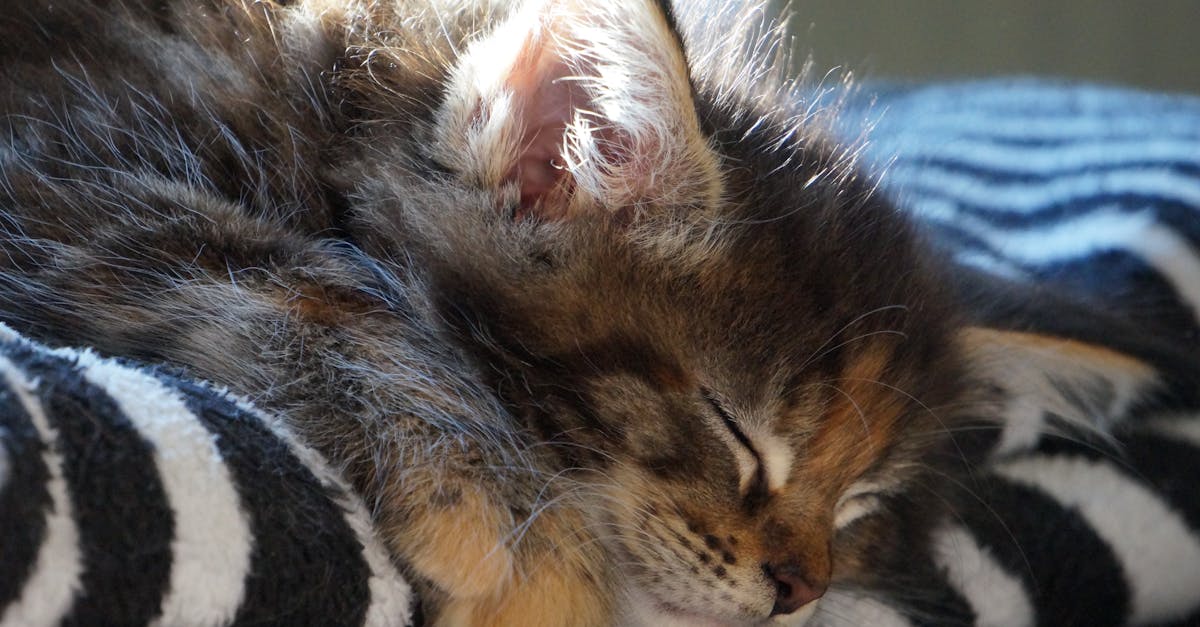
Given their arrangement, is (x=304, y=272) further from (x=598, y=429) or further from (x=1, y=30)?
(x=1, y=30)

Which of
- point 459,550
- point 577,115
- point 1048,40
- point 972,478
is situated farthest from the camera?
point 1048,40

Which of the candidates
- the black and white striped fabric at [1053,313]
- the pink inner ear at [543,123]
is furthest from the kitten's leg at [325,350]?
the black and white striped fabric at [1053,313]

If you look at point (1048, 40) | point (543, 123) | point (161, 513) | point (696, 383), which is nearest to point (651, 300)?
point (696, 383)

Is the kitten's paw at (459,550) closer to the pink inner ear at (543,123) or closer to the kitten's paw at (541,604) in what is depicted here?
the kitten's paw at (541,604)

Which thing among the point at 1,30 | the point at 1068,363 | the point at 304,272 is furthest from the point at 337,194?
the point at 1068,363

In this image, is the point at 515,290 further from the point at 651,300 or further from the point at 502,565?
the point at 502,565

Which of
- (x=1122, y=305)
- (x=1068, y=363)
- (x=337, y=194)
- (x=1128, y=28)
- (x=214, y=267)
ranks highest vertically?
(x=1128, y=28)
